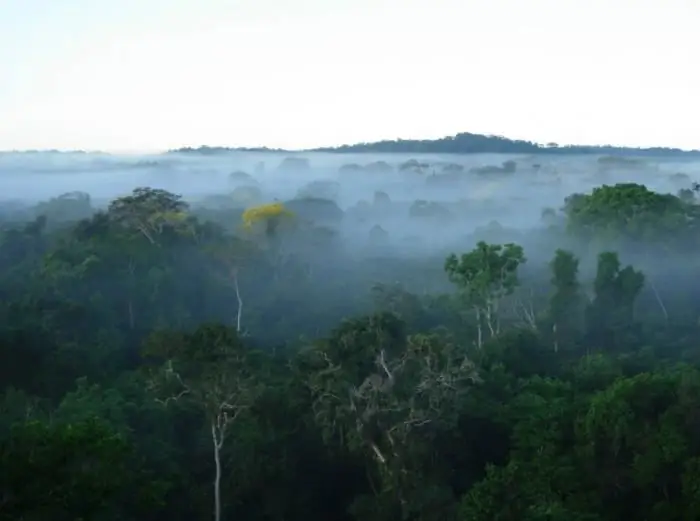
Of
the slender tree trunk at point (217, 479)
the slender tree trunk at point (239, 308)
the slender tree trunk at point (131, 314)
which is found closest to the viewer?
the slender tree trunk at point (217, 479)

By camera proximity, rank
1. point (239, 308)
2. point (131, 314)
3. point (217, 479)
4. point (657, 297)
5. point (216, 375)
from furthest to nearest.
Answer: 1. point (657, 297)
2. point (239, 308)
3. point (131, 314)
4. point (217, 479)
5. point (216, 375)

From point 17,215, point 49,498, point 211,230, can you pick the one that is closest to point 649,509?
point 49,498

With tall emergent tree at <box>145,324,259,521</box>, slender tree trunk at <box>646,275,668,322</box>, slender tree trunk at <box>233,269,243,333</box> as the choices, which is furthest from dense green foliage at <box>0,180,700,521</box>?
slender tree trunk at <box>646,275,668,322</box>

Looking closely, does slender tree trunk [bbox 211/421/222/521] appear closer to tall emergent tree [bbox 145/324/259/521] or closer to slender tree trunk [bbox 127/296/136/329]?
tall emergent tree [bbox 145/324/259/521]

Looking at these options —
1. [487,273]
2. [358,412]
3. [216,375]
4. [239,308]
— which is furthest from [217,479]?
[239,308]

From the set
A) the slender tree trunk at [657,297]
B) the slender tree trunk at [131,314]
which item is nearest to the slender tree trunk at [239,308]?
the slender tree trunk at [131,314]

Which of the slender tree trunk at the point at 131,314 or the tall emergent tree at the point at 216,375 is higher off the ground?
the tall emergent tree at the point at 216,375

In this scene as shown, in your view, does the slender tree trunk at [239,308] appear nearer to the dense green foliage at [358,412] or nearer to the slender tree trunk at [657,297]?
the dense green foliage at [358,412]

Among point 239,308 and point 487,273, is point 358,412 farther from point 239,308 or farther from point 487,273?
point 239,308

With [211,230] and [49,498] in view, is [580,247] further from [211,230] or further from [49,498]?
[49,498]
